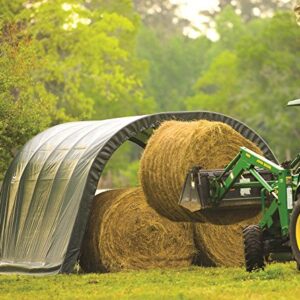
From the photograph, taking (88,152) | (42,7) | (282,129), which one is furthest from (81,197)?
(282,129)

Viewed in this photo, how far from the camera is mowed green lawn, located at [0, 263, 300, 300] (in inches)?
600

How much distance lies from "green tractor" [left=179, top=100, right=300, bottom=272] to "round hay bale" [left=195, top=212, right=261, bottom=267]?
236cm

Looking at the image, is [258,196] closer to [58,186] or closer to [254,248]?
[254,248]

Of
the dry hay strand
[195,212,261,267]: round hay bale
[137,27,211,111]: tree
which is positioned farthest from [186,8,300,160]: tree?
[195,212,261,267]: round hay bale

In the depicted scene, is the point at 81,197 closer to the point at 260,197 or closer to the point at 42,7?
the point at 260,197

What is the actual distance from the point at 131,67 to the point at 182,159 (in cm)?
4840

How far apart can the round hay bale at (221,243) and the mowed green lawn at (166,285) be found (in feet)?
2.66

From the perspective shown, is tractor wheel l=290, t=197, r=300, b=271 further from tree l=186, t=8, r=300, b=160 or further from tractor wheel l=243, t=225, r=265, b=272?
tree l=186, t=8, r=300, b=160

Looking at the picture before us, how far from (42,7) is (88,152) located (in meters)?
26.9

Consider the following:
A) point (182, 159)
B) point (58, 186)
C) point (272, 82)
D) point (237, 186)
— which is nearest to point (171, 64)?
point (272, 82)

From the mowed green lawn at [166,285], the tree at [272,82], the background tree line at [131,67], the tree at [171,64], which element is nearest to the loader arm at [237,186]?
the mowed green lawn at [166,285]

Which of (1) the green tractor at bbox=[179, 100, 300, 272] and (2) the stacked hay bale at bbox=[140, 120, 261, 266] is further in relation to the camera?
(2) the stacked hay bale at bbox=[140, 120, 261, 266]

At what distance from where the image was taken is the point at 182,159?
19812 millimetres

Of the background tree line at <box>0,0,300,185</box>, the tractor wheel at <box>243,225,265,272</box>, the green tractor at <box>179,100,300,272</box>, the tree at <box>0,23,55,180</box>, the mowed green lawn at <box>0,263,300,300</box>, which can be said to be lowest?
the mowed green lawn at <box>0,263,300,300</box>
